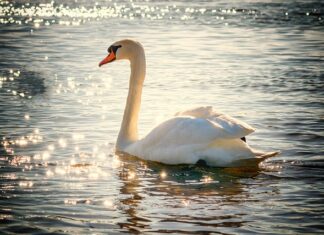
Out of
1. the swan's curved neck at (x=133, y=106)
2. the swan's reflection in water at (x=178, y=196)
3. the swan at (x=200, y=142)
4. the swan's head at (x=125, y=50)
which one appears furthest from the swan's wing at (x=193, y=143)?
the swan's head at (x=125, y=50)

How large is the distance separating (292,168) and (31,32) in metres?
23.7

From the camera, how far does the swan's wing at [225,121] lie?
10.6 meters

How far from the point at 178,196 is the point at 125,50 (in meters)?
3.74

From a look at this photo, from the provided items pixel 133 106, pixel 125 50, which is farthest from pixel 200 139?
pixel 125 50

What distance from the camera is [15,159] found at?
11867 millimetres

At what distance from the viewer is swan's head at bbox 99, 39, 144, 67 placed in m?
12.9

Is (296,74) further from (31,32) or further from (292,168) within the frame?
(31,32)

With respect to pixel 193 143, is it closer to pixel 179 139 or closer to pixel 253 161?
pixel 179 139

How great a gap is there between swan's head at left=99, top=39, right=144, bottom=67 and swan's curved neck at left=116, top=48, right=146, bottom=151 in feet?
0.11

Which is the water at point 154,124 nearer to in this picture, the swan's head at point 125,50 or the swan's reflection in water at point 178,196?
the swan's reflection in water at point 178,196

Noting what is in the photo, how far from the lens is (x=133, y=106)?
12.9 meters

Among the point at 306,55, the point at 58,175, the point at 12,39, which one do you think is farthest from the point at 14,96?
the point at 12,39

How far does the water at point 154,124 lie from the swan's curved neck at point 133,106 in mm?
343

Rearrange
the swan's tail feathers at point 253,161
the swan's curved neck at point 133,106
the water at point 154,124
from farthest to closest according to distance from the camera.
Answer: the swan's curved neck at point 133,106
the swan's tail feathers at point 253,161
the water at point 154,124
